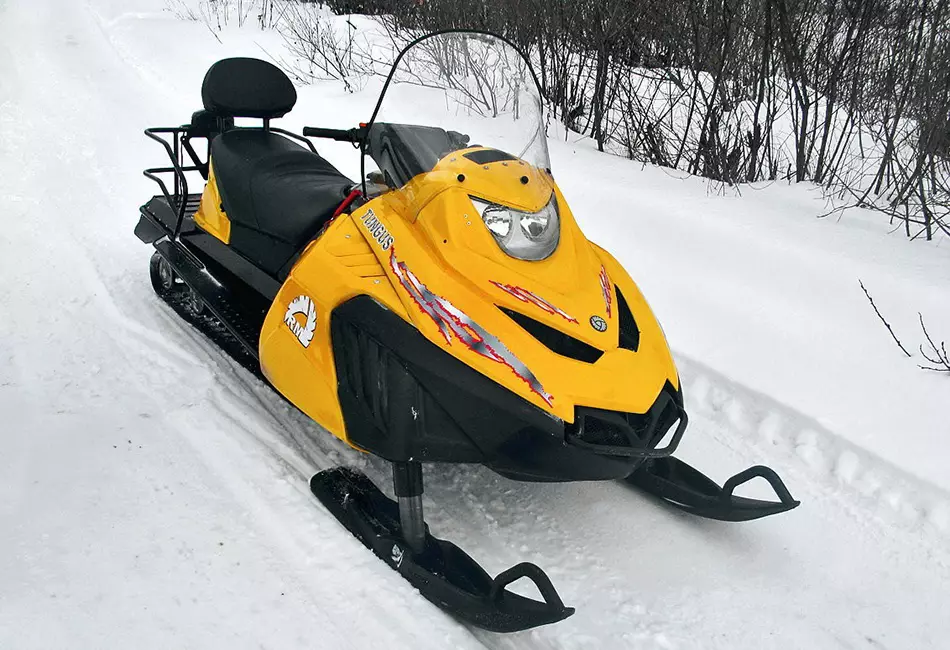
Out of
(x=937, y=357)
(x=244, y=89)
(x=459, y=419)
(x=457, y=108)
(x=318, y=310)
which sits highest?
(x=457, y=108)

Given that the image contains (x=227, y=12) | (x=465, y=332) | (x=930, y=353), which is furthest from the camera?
(x=227, y=12)

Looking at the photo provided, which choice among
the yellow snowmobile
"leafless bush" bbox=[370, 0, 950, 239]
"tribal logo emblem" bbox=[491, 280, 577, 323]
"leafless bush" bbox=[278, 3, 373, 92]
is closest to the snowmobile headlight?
the yellow snowmobile

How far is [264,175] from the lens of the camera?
311 centimetres

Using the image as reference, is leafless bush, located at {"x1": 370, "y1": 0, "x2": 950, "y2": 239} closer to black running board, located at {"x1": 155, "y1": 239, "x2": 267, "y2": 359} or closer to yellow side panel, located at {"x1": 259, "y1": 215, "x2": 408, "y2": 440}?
yellow side panel, located at {"x1": 259, "y1": 215, "x2": 408, "y2": 440}

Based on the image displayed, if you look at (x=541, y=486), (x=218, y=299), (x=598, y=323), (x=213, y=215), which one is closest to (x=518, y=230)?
(x=598, y=323)

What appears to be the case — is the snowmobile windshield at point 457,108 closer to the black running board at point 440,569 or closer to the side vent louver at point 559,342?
the side vent louver at point 559,342

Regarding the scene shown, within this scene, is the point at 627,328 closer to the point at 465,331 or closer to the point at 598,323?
the point at 598,323

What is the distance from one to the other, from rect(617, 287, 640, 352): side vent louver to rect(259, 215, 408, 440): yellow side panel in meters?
0.61

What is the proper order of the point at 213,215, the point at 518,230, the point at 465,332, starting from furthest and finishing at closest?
the point at 213,215
the point at 518,230
the point at 465,332

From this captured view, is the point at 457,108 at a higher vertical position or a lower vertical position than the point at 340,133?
higher

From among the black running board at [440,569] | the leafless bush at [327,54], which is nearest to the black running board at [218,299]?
the black running board at [440,569]

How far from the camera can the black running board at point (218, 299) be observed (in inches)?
119

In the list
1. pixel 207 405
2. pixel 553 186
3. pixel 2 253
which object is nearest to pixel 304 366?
pixel 207 405

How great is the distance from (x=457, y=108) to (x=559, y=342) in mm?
942
